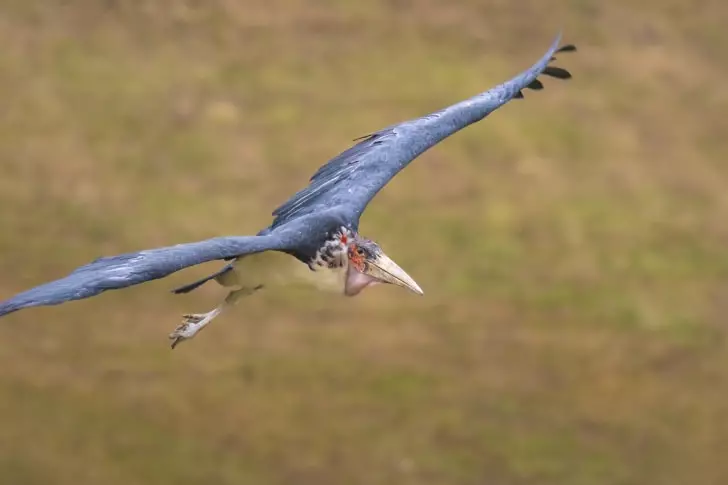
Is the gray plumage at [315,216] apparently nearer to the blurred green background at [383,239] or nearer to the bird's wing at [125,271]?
the bird's wing at [125,271]

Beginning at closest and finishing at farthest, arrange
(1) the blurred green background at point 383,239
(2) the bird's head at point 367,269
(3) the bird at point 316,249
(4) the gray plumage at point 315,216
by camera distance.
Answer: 1. (4) the gray plumage at point 315,216
2. (3) the bird at point 316,249
3. (2) the bird's head at point 367,269
4. (1) the blurred green background at point 383,239

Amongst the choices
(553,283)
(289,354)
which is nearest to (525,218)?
(553,283)

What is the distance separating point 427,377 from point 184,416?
3.36 meters

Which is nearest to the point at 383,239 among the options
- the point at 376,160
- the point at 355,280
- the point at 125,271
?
the point at 376,160

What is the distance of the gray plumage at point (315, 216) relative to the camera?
8.10m

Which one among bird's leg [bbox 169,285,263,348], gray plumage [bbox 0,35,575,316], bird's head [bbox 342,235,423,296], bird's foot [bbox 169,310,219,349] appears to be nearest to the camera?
gray plumage [bbox 0,35,575,316]

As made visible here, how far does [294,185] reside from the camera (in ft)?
62.5

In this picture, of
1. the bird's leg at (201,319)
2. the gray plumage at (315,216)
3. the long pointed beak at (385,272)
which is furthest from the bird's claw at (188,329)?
the long pointed beak at (385,272)

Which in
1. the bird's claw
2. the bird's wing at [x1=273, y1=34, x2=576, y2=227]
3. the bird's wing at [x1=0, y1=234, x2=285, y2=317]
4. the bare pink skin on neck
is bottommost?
the bird's wing at [x1=0, y1=234, x2=285, y2=317]

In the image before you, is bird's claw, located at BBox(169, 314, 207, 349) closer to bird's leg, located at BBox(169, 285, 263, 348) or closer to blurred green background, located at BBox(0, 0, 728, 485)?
bird's leg, located at BBox(169, 285, 263, 348)

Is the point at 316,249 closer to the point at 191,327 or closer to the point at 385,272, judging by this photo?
the point at 385,272

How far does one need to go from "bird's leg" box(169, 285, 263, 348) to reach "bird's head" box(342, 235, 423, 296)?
85 centimetres

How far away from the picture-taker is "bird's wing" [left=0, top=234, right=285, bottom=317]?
7.82 meters

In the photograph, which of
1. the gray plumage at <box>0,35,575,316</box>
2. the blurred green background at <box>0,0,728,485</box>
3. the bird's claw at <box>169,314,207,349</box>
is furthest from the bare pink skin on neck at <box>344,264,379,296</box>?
the blurred green background at <box>0,0,728,485</box>
